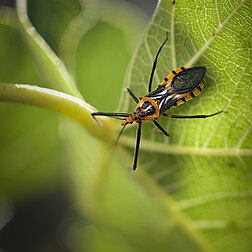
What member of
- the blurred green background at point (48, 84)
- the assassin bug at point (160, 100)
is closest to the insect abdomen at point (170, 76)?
the assassin bug at point (160, 100)

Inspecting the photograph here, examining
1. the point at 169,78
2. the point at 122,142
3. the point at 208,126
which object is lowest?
the point at 122,142

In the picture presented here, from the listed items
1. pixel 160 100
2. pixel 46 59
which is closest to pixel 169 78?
pixel 160 100

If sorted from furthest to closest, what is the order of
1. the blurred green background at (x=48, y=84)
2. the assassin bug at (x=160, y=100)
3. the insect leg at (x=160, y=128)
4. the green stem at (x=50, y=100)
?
the blurred green background at (x=48, y=84), the insect leg at (x=160, y=128), the assassin bug at (x=160, y=100), the green stem at (x=50, y=100)

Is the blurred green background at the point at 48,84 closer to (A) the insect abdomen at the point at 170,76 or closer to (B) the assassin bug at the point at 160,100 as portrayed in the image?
(B) the assassin bug at the point at 160,100

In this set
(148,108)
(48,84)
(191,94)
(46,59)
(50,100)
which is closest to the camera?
(50,100)

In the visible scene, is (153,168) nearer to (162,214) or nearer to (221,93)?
(162,214)

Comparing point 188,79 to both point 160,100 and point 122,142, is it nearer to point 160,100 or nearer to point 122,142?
point 160,100
